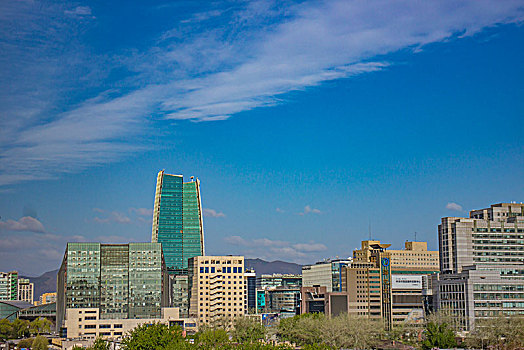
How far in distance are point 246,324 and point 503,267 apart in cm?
6128

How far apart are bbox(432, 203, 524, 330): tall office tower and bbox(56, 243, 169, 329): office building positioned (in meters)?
74.0

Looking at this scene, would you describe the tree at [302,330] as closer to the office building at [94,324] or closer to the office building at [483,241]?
the office building at [94,324]

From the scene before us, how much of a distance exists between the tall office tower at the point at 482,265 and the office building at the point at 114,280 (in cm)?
7402

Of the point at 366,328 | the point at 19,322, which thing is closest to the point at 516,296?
the point at 366,328

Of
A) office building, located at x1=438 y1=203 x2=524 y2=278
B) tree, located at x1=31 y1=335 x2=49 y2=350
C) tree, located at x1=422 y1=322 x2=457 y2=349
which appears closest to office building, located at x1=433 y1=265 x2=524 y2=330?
office building, located at x1=438 y1=203 x2=524 y2=278

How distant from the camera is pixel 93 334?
180m

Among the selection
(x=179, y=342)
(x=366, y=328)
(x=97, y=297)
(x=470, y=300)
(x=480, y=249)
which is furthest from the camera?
(x=97, y=297)

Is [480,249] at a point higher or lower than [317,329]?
higher

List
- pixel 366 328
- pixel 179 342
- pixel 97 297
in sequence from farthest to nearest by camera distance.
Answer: pixel 97 297
pixel 366 328
pixel 179 342

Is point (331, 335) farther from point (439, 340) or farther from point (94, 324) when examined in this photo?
point (94, 324)

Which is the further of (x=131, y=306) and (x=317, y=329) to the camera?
(x=131, y=306)

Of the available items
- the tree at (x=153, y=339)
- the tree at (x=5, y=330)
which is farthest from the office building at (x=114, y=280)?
the tree at (x=153, y=339)

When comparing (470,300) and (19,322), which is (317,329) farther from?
(19,322)

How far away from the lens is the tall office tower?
6324 inches
